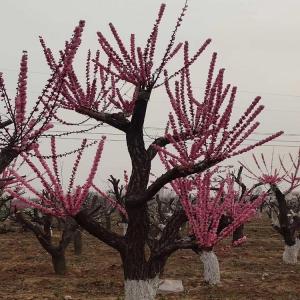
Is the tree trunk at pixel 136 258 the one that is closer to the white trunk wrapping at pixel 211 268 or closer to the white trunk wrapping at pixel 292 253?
the white trunk wrapping at pixel 211 268

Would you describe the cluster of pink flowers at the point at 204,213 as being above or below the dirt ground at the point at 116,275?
above

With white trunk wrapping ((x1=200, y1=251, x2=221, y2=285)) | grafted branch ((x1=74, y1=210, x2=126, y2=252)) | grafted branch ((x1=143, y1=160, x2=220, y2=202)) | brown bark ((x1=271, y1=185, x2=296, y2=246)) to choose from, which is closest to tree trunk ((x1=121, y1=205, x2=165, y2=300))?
grafted branch ((x1=74, y1=210, x2=126, y2=252))

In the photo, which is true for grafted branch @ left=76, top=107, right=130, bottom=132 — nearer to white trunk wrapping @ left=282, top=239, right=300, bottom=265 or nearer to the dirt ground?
the dirt ground

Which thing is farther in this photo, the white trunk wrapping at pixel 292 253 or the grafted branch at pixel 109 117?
the white trunk wrapping at pixel 292 253

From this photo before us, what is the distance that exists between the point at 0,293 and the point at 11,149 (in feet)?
33.4

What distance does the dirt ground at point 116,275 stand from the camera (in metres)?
12.7

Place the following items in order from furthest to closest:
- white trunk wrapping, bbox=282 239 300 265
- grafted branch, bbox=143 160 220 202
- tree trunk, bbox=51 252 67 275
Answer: white trunk wrapping, bbox=282 239 300 265 → tree trunk, bbox=51 252 67 275 → grafted branch, bbox=143 160 220 202

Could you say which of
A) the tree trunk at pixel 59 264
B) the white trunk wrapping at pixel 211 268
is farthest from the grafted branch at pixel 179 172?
the tree trunk at pixel 59 264

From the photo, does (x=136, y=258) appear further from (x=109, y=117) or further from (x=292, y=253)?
(x=292, y=253)

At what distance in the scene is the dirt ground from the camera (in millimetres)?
12742

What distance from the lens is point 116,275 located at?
15805 millimetres

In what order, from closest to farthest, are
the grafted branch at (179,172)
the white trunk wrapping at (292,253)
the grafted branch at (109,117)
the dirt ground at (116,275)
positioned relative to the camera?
the grafted branch at (179,172) → the grafted branch at (109,117) → the dirt ground at (116,275) → the white trunk wrapping at (292,253)

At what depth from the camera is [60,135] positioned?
5.22 m

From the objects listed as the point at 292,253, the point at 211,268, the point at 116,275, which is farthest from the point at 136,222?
the point at 292,253
